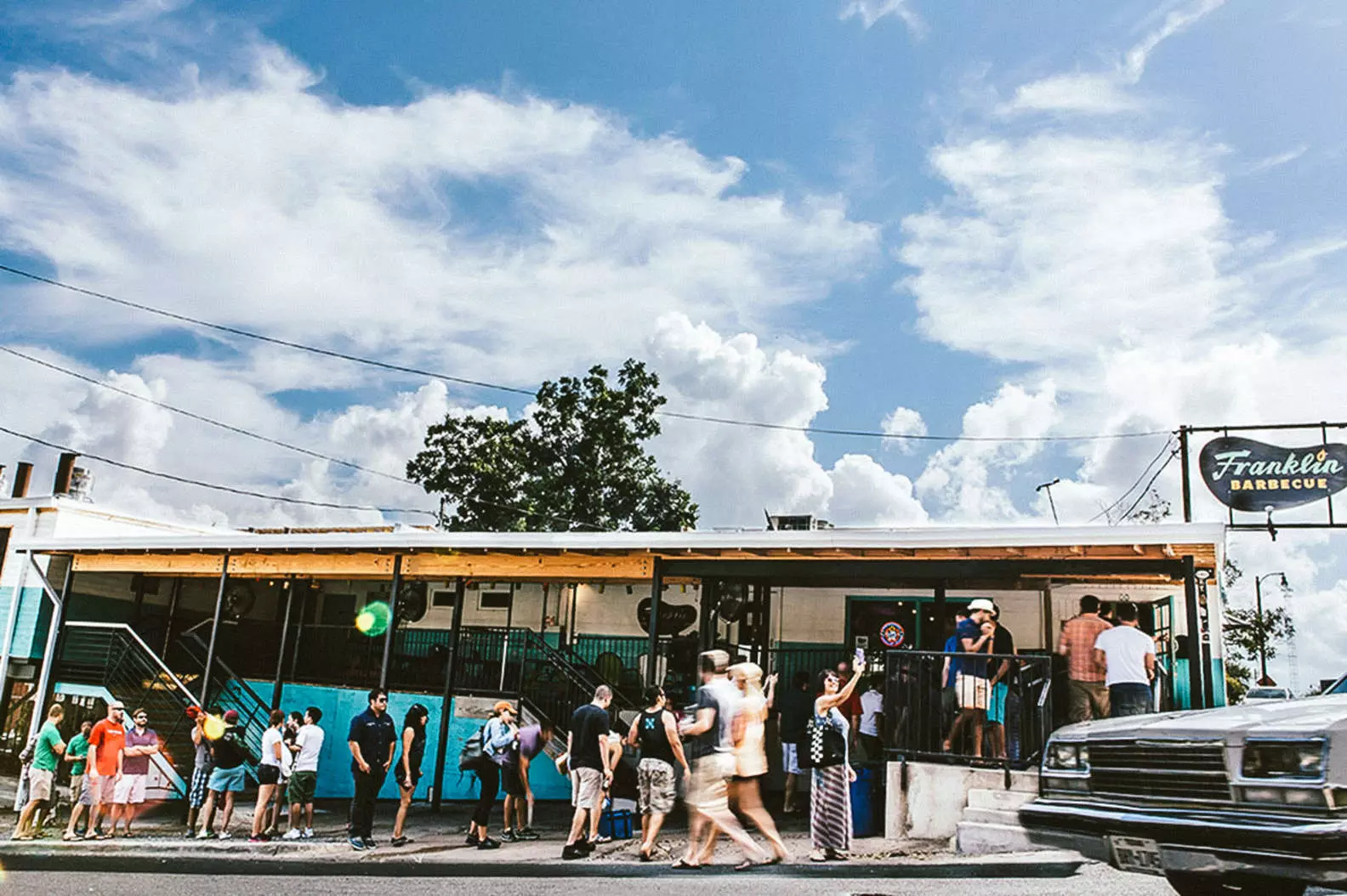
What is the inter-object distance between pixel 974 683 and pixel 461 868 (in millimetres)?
4965

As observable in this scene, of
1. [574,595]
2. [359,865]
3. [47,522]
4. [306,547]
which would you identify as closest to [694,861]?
[359,865]

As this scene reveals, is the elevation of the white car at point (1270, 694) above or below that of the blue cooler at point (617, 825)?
above

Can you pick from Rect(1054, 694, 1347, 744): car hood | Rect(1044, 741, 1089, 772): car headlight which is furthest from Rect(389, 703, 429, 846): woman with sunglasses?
Rect(1054, 694, 1347, 744): car hood

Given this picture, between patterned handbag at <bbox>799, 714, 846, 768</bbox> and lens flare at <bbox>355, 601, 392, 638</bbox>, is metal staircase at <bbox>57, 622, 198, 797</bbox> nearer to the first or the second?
lens flare at <bbox>355, 601, 392, 638</bbox>

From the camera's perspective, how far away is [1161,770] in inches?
206

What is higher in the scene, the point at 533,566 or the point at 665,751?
the point at 533,566

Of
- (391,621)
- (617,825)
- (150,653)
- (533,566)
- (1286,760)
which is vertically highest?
(533,566)

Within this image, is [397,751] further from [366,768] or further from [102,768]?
[366,768]

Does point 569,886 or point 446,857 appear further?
point 446,857

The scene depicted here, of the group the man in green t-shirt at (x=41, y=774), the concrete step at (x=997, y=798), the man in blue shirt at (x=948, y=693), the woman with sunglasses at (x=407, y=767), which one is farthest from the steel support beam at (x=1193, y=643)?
the man in green t-shirt at (x=41, y=774)

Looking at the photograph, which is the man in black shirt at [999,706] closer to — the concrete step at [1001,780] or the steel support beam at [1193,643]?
the concrete step at [1001,780]

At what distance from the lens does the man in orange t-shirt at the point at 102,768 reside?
11922mm

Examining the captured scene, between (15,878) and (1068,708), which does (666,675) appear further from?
(15,878)

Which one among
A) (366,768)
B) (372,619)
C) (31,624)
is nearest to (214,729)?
(366,768)
